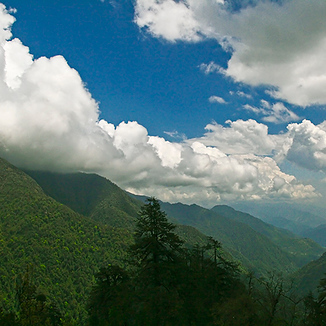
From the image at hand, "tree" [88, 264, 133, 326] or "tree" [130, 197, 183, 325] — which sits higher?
"tree" [130, 197, 183, 325]

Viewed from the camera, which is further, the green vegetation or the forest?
the green vegetation

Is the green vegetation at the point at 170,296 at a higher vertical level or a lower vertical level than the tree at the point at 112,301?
higher

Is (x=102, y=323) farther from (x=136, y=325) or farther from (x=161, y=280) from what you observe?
(x=161, y=280)

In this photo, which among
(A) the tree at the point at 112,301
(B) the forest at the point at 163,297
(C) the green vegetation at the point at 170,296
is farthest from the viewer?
(A) the tree at the point at 112,301

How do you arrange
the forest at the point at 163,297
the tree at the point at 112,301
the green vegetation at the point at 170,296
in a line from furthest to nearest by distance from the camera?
the tree at the point at 112,301
the green vegetation at the point at 170,296
the forest at the point at 163,297

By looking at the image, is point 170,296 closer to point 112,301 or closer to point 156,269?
point 156,269

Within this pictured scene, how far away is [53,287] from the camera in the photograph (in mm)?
169375

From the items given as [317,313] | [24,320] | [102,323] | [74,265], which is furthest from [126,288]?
[74,265]

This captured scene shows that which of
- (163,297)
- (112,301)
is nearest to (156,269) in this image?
(163,297)

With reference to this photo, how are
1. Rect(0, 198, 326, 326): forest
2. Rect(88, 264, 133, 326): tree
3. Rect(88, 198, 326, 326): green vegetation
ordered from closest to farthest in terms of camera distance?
Rect(0, 198, 326, 326): forest, Rect(88, 198, 326, 326): green vegetation, Rect(88, 264, 133, 326): tree

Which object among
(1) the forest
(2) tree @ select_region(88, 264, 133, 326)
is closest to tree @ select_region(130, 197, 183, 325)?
(1) the forest

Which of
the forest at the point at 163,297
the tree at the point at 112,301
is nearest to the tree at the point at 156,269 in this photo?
the forest at the point at 163,297

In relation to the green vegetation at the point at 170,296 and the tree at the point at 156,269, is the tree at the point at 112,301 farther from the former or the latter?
the tree at the point at 156,269

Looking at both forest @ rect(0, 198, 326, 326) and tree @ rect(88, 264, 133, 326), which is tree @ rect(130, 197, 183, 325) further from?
tree @ rect(88, 264, 133, 326)
